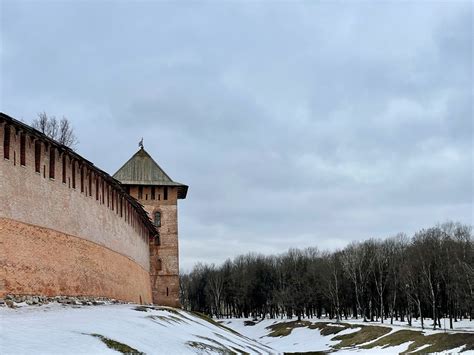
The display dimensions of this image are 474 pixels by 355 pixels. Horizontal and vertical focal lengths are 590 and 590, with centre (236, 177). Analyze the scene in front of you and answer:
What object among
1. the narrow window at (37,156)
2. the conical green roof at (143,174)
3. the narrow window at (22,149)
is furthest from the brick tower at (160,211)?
the narrow window at (22,149)

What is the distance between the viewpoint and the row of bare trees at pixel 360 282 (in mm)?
46062

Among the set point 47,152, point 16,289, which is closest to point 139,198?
point 47,152

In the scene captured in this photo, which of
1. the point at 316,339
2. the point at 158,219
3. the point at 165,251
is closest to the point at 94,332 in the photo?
the point at 165,251

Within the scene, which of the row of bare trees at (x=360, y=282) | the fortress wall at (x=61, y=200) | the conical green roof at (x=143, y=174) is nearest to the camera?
the fortress wall at (x=61, y=200)

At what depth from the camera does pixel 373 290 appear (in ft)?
205

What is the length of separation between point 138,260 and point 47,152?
17.8 metres

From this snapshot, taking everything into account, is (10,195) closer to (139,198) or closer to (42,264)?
(42,264)

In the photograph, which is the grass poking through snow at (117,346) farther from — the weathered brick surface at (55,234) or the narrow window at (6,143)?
the narrow window at (6,143)

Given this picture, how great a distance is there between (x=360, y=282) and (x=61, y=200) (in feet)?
141

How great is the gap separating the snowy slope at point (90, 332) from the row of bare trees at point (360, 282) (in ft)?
82.5

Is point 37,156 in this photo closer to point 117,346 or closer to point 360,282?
point 117,346

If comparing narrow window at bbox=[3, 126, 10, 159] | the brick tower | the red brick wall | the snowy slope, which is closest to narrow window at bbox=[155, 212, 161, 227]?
the brick tower

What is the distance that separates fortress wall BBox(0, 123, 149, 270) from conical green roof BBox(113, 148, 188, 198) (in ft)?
50.2

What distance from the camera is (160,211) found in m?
50.2
